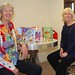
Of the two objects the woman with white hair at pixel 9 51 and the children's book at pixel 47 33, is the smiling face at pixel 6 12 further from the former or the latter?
the children's book at pixel 47 33

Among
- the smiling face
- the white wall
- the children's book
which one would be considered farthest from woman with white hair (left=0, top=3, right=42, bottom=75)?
the white wall

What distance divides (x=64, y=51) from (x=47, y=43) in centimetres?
49

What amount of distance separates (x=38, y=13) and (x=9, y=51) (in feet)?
7.19

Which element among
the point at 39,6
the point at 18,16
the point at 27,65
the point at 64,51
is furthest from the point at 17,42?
the point at 39,6

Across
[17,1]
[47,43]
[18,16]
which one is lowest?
[47,43]

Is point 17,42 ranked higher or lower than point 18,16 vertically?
lower

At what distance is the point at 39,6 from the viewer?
14.0 feet

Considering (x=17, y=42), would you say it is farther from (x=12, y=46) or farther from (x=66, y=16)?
(x=66, y=16)

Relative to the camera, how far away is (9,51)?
2219mm

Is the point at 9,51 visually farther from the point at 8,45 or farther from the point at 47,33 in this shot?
the point at 47,33

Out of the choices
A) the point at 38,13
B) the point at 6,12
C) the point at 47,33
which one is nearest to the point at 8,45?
the point at 6,12

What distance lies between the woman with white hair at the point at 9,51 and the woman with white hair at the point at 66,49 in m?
0.50

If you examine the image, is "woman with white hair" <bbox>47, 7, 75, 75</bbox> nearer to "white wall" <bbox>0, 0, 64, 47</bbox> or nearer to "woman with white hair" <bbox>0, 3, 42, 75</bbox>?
"woman with white hair" <bbox>0, 3, 42, 75</bbox>

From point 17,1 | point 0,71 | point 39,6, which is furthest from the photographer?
point 39,6
